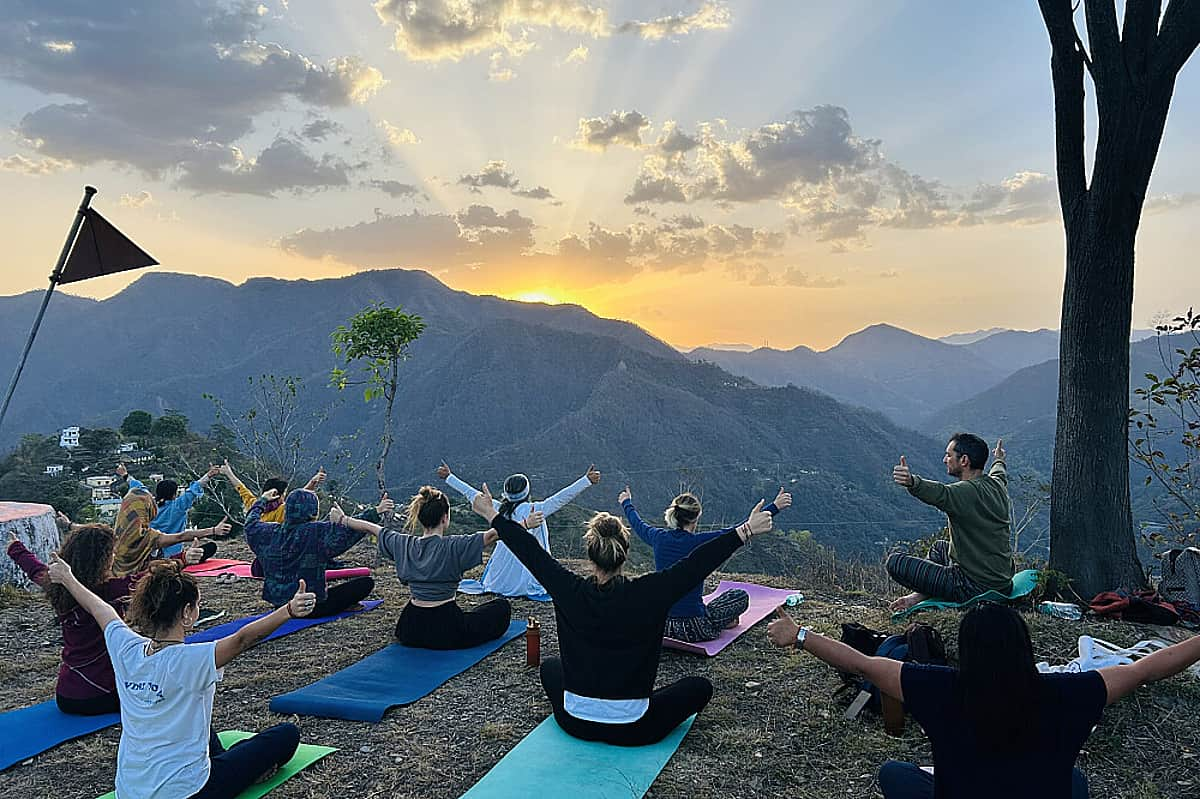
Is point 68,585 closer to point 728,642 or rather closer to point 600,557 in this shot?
point 600,557

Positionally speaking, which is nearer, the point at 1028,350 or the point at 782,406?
the point at 782,406

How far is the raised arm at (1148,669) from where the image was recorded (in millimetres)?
2381

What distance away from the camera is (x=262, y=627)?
9.44ft

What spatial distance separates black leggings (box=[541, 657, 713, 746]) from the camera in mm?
3955

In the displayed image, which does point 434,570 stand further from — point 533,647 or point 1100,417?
point 1100,417

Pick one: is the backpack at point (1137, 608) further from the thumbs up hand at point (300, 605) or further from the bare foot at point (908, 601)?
the thumbs up hand at point (300, 605)

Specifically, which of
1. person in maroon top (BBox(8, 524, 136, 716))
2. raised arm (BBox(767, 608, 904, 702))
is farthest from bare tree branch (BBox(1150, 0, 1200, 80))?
person in maroon top (BBox(8, 524, 136, 716))

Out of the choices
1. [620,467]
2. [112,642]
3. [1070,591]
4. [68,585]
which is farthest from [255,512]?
[620,467]

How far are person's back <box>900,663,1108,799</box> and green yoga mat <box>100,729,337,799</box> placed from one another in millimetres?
3100

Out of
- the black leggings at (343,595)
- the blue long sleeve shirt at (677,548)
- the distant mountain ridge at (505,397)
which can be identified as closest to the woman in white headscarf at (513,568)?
the black leggings at (343,595)

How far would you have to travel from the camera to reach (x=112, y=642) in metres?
3.03

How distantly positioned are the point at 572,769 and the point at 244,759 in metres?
1.54

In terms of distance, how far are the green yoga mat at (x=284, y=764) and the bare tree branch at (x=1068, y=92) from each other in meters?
6.32

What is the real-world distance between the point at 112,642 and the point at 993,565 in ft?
17.1
